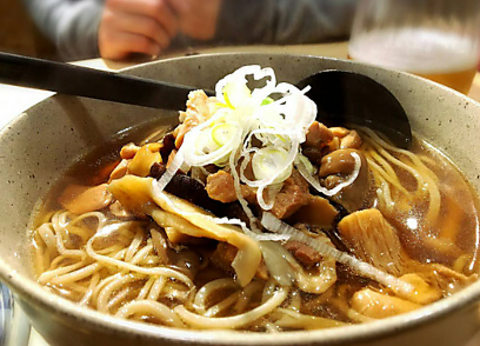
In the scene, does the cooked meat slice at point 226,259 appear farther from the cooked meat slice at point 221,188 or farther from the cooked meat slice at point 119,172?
the cooked meat slice at point 119,172

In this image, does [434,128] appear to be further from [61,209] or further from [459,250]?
[61,209]

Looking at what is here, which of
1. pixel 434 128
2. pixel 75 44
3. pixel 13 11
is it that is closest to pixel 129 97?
pixel 434 128

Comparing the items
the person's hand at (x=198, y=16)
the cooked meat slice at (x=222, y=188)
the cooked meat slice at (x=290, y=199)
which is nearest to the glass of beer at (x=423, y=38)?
the cooked meat slice at (x=290, y=199)

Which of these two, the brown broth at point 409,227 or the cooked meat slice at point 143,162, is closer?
the brown broth at point 409,227

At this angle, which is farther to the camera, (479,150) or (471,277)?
(479,150)

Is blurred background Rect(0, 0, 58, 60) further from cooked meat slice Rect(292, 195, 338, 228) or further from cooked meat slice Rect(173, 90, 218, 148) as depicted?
cooked meat slice Rect(292, 195, 338, 228)

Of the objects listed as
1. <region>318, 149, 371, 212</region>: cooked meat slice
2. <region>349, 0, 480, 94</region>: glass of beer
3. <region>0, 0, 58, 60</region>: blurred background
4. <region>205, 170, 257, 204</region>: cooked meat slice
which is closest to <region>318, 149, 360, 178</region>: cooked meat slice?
<region>318, 149, 371, 212</region>: cooked meat slice

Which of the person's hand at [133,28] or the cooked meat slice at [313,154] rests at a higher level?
the cooked meat slice at [313,154]
